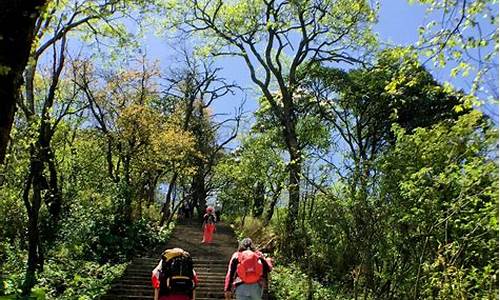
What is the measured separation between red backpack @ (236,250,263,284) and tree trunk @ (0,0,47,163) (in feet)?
16.4

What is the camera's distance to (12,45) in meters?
3.62

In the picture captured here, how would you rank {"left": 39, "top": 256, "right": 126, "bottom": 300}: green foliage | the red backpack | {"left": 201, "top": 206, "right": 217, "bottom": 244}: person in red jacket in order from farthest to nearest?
{"left": 201, "top": 206, "right": 217, "bottom": 244}: person in red jacket, {"left": 39, "top": 256, "right": 126, "bottom": 300}: green foliage, the red backpack

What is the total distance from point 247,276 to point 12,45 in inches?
211

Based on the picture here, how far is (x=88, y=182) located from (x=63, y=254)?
424 cm

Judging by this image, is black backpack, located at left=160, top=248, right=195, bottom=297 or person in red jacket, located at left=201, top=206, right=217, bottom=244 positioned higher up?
person in red jacket, located at left=201, top=206, right=217, bottom=244

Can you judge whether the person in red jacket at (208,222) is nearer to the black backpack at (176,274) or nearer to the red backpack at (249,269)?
the red backpack at (249,269)

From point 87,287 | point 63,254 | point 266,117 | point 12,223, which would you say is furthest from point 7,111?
point 266,117

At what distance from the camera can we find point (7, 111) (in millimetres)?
3645

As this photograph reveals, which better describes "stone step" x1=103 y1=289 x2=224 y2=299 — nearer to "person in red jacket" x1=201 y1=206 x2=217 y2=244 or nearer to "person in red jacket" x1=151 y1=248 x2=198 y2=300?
"person in red jacket" x1=151 y1=248 x2=198 y2=300

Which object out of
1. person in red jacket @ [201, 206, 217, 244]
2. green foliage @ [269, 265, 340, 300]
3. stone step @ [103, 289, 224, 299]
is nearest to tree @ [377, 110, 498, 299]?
green foliage @ [269, 265, 340, 300]

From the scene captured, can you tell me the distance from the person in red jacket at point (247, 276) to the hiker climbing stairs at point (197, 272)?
4859 millimetres

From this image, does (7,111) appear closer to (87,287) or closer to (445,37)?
(445,37)

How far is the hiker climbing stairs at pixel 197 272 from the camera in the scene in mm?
12977

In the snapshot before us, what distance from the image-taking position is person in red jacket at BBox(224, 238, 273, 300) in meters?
8.05
